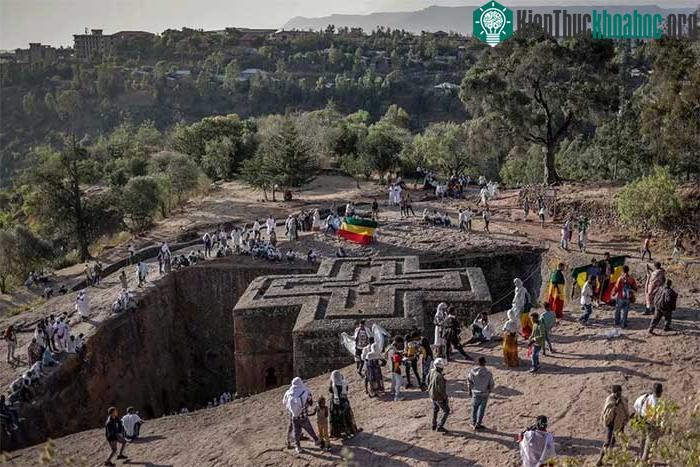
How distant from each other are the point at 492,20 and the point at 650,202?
26.0 metres

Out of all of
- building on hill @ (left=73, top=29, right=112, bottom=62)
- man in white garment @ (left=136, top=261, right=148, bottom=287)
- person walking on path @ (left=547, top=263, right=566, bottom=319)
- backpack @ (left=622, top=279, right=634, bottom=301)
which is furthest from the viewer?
building on hill @ (left=73, top=29, right=112, bottom=62)

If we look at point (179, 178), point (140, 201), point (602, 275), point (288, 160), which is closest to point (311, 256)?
point (602, 275)

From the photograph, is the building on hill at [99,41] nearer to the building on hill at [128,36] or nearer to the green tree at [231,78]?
the building on hill at [128,36]

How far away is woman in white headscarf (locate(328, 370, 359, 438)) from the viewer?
432 inches

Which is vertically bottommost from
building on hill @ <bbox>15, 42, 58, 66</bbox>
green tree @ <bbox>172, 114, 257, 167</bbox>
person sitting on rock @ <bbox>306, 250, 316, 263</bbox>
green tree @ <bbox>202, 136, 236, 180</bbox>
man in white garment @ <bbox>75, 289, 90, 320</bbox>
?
man in white garment @ <bbox>75, 289, 90, 320</bbox>

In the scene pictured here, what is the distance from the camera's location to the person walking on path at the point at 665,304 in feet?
41.5

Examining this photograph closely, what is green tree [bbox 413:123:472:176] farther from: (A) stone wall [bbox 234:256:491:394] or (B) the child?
(B) the child

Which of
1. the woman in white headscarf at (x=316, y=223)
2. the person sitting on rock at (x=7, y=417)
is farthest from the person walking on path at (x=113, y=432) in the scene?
the woman in white headscarf at (x=316, y=223)

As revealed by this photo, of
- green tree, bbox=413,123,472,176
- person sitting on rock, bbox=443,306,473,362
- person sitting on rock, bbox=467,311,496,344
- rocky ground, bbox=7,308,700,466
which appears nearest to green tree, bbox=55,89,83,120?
green tree, bbox=413,123,472,176

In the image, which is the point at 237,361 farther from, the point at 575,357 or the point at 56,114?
the point at 56,114

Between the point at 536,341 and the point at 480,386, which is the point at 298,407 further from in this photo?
the point at 536,341

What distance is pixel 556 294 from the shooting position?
14.8 m

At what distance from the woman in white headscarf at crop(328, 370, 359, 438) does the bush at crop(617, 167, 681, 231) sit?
625 inches

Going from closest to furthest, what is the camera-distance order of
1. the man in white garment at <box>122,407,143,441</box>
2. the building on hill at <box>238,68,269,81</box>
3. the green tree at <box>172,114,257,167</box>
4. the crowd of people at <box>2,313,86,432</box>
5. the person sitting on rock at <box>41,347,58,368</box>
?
1. the man in white garment at <box>122,407,143,441</box>
2. the crowd of people at <box>2,313,86,432</box>
3. the person sitting on rock at <box>41,347,58,368</box>
4. the green tree at <box>172,114,257,167</box>
5. the building on hill at <box>238,68,269,81</box>
